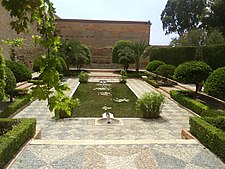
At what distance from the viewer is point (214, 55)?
15.1 metres

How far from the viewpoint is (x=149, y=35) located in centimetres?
3459

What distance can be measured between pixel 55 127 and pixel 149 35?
2946cm

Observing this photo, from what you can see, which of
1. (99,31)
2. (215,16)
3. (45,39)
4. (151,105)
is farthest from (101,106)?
(99,31)

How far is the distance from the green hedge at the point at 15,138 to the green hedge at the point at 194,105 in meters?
4.71

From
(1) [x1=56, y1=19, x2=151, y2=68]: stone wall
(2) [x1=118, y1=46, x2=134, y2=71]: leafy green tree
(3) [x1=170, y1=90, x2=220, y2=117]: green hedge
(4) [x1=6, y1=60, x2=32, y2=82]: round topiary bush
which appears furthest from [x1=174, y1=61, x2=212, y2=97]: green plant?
(1) [x1=56, y1=19, x2=151, y2=68]: stone wall

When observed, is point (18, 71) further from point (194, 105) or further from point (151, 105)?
point (194, 105)

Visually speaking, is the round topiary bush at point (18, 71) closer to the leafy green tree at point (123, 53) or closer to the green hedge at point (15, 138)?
the green hedge at point (15, 138)

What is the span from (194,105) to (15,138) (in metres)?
6.33

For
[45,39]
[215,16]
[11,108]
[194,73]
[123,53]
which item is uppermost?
[215,16]

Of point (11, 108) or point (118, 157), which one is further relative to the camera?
point (11, 108)

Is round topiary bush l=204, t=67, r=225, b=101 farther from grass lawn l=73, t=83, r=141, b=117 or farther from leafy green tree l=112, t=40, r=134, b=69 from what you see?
leafy green tree l=112, t=40, r=134, b=69

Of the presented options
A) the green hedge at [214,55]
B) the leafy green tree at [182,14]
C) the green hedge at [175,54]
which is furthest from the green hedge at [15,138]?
the leafy green tree at [182,14]

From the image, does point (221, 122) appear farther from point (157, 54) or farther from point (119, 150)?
point (157, 54)

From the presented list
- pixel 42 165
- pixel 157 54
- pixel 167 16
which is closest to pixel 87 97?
pixel 42 165
